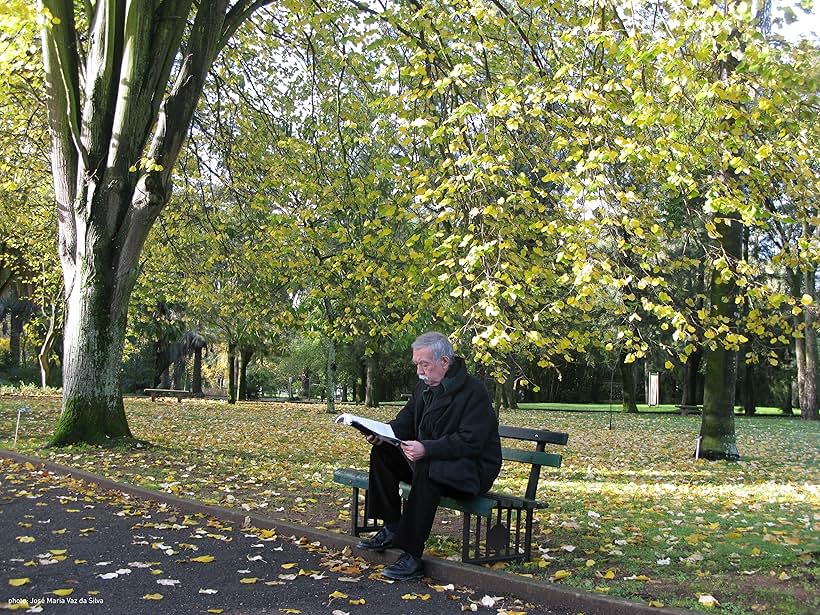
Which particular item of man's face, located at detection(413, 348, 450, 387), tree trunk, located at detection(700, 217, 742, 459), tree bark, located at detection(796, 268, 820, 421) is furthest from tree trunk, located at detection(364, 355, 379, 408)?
man's face, located at detection(413, 348, 450, 387)

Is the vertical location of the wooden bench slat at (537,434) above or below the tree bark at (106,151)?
below

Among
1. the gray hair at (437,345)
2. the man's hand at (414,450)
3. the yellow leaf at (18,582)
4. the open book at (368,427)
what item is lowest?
the yellow leaf at (18,582)

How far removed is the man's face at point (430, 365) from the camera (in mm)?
5094

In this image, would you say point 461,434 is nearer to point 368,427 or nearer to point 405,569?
point 368,427

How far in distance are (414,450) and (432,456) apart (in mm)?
125

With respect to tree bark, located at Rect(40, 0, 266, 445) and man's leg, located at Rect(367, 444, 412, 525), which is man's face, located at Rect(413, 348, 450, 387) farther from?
tree bark, located at Rect(40, 0, 266, 445)

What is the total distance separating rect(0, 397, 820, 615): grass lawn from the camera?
463 centimetres

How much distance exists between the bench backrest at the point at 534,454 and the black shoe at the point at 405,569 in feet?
3.16

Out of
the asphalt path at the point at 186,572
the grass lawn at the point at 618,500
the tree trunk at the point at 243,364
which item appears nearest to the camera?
the asphalt path at the point at 186,572

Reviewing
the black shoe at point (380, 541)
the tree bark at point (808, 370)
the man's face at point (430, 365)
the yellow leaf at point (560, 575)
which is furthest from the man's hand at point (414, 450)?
the tree bark at point (808, 370)

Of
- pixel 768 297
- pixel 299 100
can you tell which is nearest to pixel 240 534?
pixel 768 297

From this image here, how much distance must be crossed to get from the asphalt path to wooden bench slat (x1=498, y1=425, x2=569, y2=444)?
1443mm

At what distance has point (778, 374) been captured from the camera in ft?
136

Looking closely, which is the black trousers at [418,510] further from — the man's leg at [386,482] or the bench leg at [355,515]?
the bench leg at [355,515]
